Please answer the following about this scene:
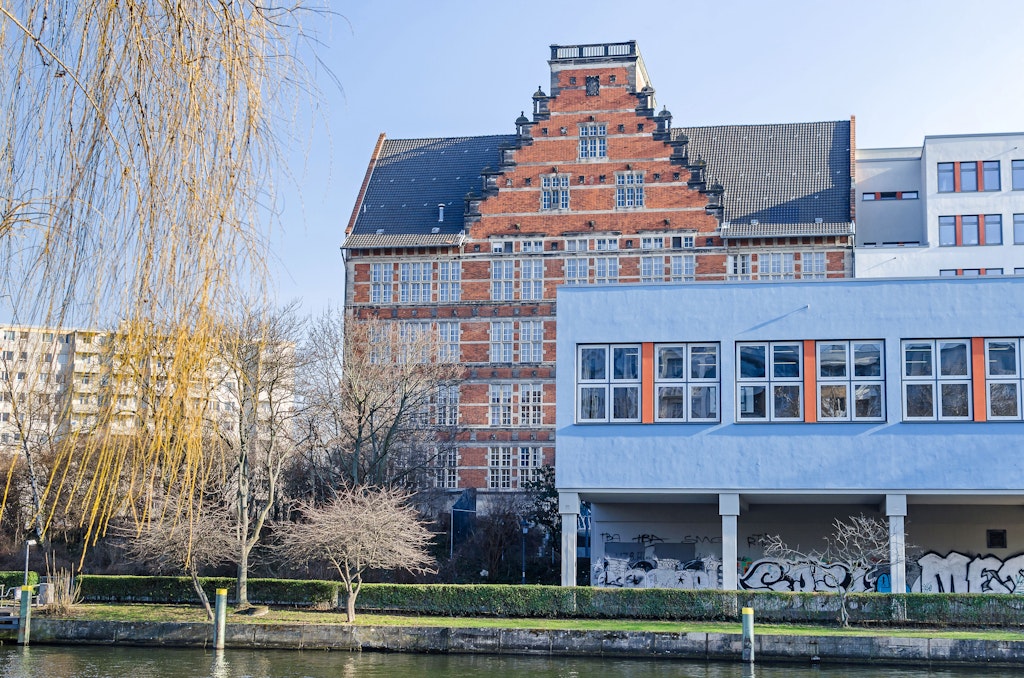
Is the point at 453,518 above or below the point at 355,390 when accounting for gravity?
below

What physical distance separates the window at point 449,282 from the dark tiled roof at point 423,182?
1.45 metres

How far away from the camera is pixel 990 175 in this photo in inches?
1793

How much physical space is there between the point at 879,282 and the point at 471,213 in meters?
22.2

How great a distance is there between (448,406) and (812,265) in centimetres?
1466

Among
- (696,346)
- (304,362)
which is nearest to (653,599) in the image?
(696,346)

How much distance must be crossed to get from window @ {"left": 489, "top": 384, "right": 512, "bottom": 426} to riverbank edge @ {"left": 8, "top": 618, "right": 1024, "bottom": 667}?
21284mm

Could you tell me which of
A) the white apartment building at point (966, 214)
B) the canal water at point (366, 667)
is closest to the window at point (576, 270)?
the white apartment building at point (966, 214)

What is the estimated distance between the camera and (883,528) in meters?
29.5

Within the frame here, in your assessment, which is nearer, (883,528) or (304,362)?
(883,528)

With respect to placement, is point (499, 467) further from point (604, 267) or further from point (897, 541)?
point (897, 541)

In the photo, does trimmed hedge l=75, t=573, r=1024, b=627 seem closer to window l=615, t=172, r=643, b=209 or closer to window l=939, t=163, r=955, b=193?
window l=615, t=172, r=643, b=209

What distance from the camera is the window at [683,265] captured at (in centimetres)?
4659

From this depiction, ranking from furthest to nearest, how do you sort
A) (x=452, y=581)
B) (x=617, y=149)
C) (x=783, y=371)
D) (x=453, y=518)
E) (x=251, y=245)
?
(x=617, y=149) → (x=453, y=518) → (x=452, y=581) → (x=783, y=371) → (x=251, y=245)

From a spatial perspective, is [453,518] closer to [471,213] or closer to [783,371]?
[471,213]
